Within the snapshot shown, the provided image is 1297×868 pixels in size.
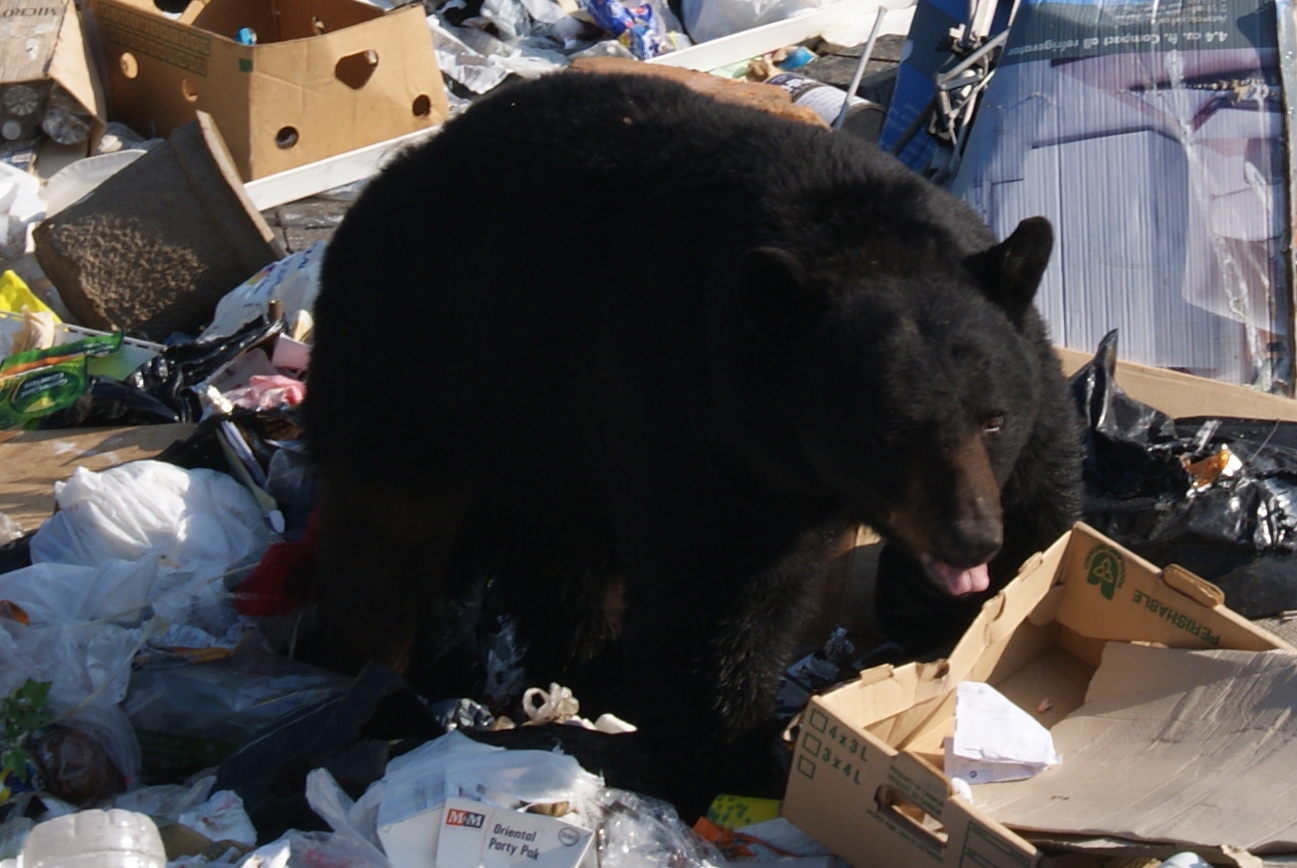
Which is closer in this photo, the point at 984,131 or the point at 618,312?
the point at 618,312

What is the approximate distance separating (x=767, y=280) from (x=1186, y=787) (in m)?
1.10

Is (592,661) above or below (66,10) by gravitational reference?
below

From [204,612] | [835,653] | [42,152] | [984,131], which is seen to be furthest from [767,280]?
[42,152]

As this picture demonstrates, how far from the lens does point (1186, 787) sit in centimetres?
243

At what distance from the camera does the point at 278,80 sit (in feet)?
19.6

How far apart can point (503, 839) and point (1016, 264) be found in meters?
1.29

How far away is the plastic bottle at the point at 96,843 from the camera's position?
2539mm

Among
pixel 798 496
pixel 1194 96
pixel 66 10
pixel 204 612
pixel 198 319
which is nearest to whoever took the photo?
pixel 798 496

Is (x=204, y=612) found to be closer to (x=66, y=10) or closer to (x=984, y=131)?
(x=984, y=131)

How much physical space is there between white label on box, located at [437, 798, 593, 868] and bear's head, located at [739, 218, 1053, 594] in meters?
0.71

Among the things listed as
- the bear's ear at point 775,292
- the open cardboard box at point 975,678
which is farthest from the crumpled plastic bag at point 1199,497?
the bear's ear at point 775,292

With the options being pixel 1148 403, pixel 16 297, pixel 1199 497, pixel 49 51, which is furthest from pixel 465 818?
pixel 49 51

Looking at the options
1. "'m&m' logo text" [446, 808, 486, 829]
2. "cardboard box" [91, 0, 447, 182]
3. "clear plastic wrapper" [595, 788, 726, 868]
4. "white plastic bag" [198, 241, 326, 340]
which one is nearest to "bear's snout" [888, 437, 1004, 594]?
"clear plastic wrapper" [595, 788, 726, 868]

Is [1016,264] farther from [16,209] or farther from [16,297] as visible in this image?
[16,209]
